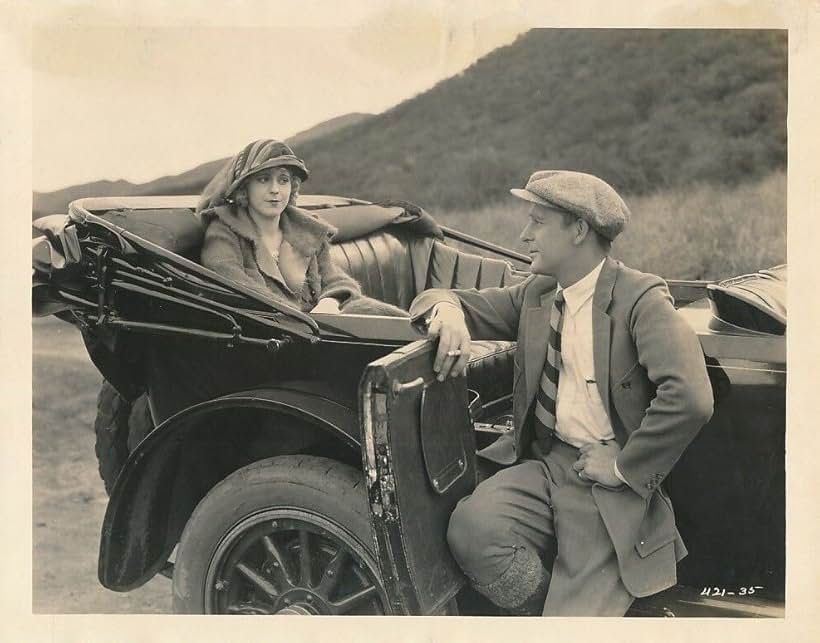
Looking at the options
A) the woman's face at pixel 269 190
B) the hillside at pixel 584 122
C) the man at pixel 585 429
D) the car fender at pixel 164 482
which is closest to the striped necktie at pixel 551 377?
the man at pixel 585 429

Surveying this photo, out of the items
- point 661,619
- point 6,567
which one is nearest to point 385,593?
point 661,619

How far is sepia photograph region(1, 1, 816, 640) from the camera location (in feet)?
7.22

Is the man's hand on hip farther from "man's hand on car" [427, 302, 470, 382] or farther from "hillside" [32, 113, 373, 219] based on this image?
"hillside" [32, 113, 373, 219]

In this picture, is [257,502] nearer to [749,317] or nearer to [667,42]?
[749,317]

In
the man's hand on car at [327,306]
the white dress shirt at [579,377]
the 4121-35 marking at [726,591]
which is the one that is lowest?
the 4121-35 marking at [726,591]

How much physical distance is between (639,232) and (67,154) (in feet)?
6.67

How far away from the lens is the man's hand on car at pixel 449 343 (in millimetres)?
2219

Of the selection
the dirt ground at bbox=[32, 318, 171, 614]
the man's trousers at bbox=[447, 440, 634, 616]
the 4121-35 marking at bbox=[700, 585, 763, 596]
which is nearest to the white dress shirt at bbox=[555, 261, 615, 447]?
the man's trousers at bbox=[447, 440, 634, 616]

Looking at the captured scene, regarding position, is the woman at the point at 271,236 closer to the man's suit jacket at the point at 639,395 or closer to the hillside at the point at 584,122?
the hillside at the point at 584,122

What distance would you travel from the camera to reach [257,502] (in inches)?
98.6

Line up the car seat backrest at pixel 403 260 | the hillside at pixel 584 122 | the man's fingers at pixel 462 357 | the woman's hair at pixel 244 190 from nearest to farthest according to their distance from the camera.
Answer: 1. the man's fingers at pixel 462 357
2. the hillside at pixel 584 122
3. the woman's hair at pixel 244 190
4. the car seat backrest at pixel 403 260

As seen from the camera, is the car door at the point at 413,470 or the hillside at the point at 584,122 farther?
the hillside at the point at 584,122

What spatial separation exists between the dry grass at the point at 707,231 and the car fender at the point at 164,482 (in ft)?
4.21

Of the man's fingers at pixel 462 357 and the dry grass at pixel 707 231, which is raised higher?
the dry grass at pixel 707 231
